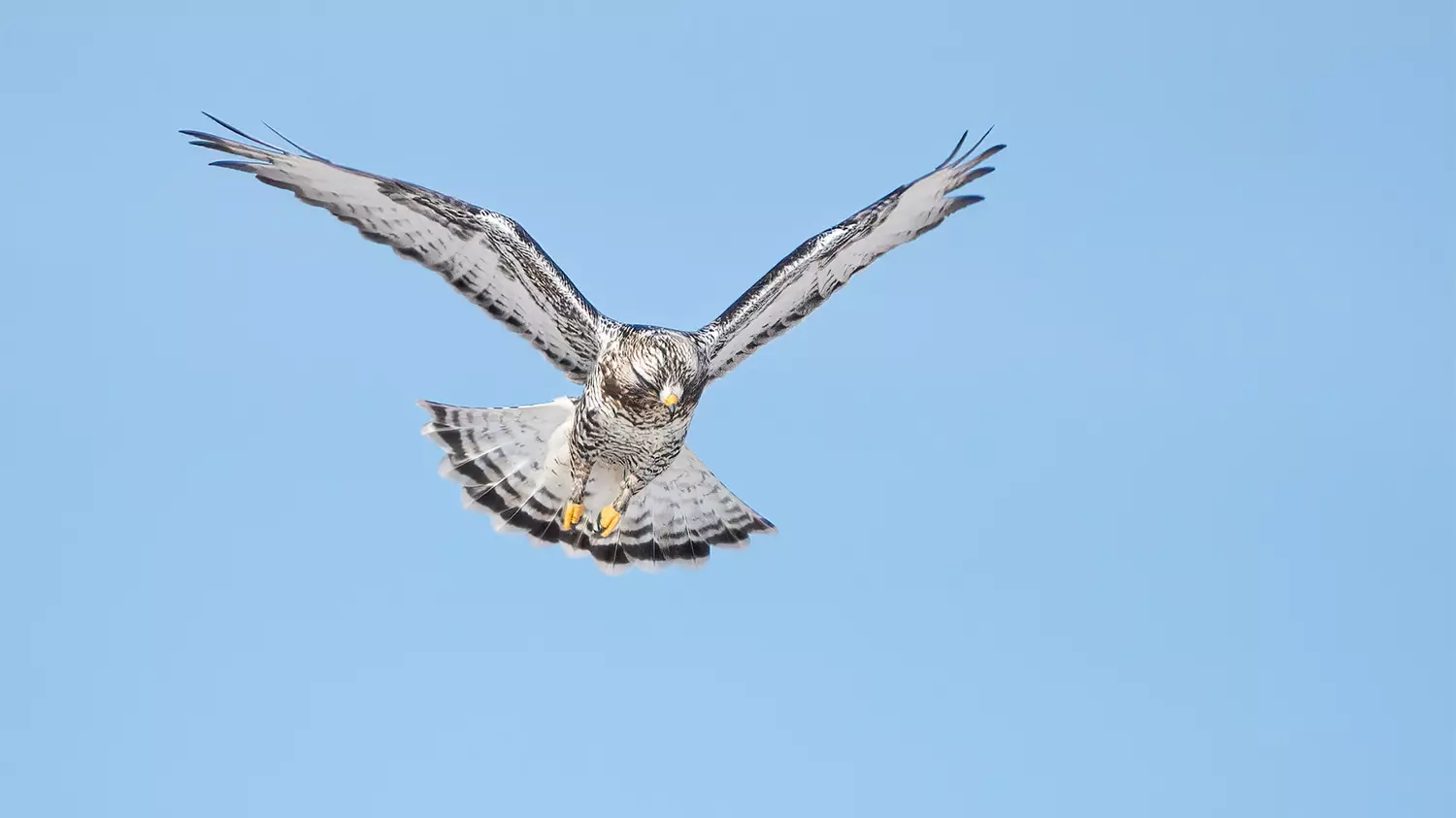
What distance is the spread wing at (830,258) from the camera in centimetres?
1225

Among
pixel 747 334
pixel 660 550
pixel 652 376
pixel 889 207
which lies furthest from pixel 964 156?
pixel 660 550

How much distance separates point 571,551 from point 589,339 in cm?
208

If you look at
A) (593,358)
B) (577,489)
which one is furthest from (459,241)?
(577,489)

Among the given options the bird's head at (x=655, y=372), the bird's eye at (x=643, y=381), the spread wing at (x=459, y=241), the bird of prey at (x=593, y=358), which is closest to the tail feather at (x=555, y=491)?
the bird of prey at (x=593, y=358)

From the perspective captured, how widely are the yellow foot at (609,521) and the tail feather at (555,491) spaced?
26cm

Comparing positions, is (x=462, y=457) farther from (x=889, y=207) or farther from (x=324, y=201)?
(x=889, y=207)

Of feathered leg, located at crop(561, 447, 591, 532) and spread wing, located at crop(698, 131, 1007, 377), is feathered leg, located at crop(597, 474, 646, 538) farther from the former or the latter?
spread wing, located at crop(698, 131, 1007, 377)

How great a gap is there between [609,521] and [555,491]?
2.59 ft

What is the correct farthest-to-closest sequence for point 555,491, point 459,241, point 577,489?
point 555,491, point 577,489, point 459,241

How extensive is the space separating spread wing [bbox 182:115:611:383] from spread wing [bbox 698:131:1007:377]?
1.03m

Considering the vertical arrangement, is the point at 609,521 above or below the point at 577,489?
below

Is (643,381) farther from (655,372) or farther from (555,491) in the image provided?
(555,491)

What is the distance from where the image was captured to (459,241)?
11750 mm

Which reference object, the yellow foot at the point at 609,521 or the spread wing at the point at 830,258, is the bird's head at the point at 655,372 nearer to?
the spread wing at the point at 830,258
